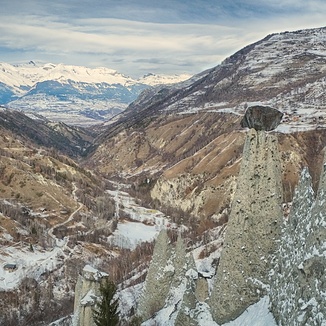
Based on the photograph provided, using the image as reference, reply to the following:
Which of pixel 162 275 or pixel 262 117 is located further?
pixel 162 275

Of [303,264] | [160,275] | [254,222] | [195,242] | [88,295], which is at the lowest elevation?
[195,242]

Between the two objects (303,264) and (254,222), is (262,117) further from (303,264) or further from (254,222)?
(303,264)

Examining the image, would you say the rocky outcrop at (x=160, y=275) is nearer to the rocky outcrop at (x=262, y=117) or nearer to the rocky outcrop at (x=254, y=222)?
the rocky outcrop at (x=254, y=222)

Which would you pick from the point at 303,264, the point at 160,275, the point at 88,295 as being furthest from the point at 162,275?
the point at 303,264

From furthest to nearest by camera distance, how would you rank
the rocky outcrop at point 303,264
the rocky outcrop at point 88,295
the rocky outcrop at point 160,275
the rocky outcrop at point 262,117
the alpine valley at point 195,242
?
the rocky outcrop at point 160,275
the rocky outcrop at point 88,295
the rocky outcrop at point 262,117
the alpine valley at point 195,242
the rocky outcrop at point 303,264

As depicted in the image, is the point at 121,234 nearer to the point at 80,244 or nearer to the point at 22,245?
the point at 80,244

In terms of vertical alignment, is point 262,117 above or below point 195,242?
above

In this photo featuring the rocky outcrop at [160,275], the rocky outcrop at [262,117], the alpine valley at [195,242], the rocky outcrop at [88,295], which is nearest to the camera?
the alpine valley at [195,242]

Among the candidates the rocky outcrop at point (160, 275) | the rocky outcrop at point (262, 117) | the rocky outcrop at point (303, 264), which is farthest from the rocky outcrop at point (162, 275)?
the rocky outcrop at point (303, 264)
